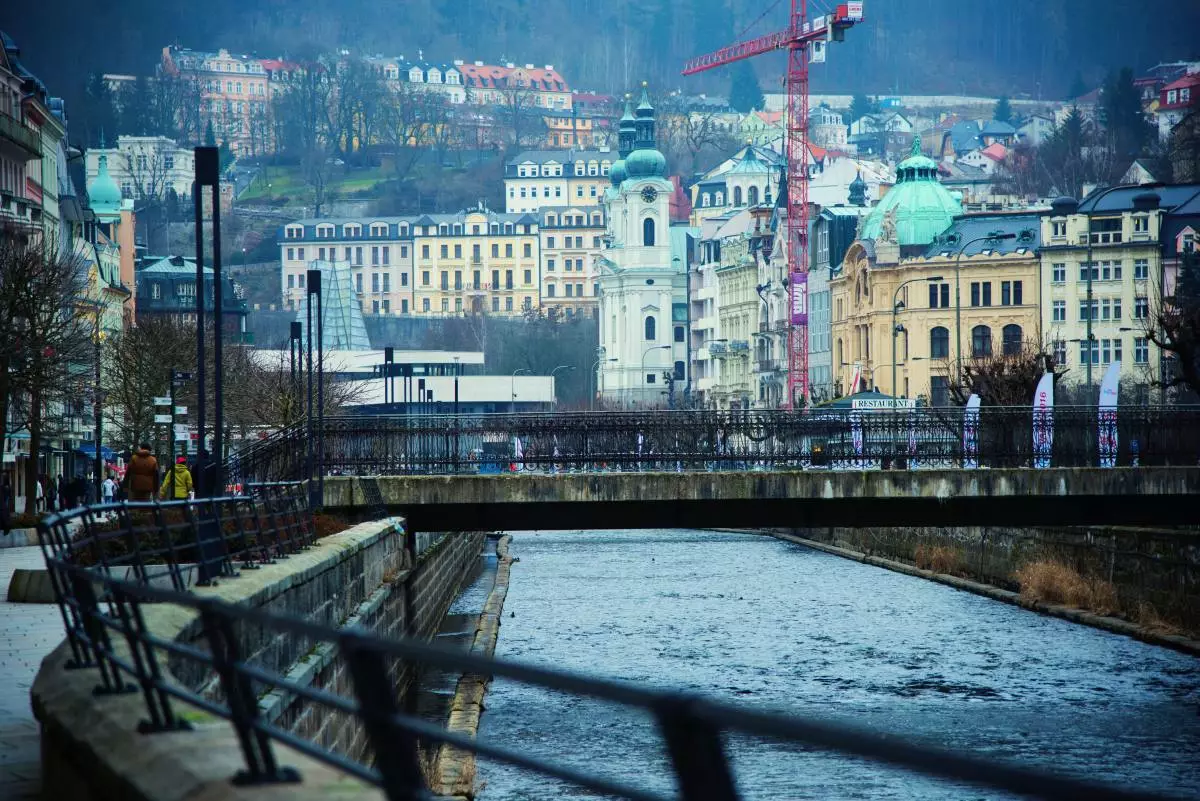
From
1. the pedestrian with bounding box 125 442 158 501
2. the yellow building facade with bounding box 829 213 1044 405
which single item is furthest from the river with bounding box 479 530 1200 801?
the yellow building facade with bounding box 829 213 1044 405

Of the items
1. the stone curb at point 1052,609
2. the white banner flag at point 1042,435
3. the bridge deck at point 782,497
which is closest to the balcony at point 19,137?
the stone curb at point 1052,609

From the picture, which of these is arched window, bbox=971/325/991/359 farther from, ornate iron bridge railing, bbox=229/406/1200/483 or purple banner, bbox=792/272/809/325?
ornate iron bridge railing, bbox=229/406/1200/483

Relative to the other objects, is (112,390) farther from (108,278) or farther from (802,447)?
(108,278)

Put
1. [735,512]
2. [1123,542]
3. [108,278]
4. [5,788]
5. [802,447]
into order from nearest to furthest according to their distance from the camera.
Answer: [5,788]
[735,512]
[802,447]
[1123,542]
[108,278]

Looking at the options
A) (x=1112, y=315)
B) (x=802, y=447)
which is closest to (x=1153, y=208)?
(x=1112, y=315)

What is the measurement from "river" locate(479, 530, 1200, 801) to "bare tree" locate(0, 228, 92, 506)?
39.1 ft

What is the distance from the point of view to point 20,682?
15.8 metres

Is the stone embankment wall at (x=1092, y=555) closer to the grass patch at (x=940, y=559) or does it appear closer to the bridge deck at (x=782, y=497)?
the grass patch at (x=940, y=559)

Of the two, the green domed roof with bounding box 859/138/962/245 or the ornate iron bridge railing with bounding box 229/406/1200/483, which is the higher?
the green domed roof with bounding box 859/138/962/245

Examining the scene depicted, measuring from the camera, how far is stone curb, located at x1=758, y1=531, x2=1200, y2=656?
4347cm

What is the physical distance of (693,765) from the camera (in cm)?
463

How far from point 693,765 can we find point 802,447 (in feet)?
132

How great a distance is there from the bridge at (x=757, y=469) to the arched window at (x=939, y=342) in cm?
7917

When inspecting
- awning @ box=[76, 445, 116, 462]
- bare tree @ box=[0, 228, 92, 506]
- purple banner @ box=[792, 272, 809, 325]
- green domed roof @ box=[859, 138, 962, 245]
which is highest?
green domed roof @ box=[859, 138, 962, 245]
